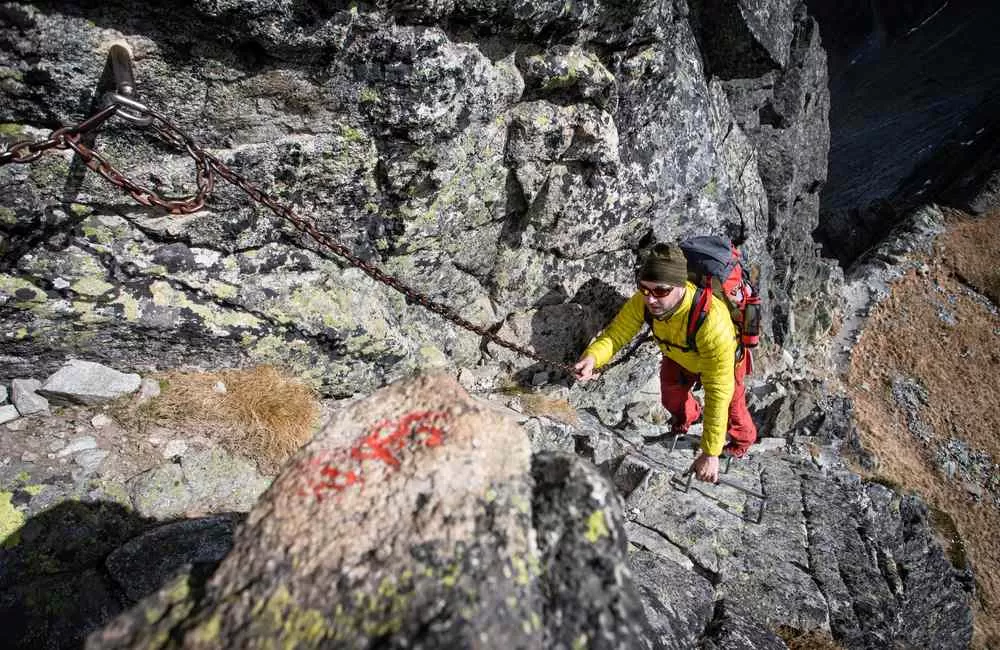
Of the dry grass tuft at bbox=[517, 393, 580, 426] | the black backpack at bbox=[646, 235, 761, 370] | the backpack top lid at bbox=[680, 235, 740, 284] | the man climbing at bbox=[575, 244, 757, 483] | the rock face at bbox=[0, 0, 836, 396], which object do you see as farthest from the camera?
the dry grass tuft at bbox=[517, 393, 580, 426]

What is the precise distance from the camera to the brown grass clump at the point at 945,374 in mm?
17609

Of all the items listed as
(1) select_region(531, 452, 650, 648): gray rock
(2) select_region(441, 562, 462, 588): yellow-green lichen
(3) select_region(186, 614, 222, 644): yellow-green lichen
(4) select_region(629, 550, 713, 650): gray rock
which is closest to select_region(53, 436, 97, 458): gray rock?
(3) select_region(186, 614, 222, 644): yellow-green lichen

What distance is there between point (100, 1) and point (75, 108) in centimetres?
100

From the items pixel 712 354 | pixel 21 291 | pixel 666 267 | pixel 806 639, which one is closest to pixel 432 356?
pixel 666 267

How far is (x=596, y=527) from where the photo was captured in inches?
122

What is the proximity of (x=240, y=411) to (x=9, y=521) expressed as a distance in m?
2.16

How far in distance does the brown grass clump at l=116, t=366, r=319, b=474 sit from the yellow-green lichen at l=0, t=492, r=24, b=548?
114 cm

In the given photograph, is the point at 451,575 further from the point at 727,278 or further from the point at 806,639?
the point at 727,278

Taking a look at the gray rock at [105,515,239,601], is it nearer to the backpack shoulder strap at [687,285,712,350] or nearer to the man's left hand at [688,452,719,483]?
the man's left hand at [688,452,719,483]

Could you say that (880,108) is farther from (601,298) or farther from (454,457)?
(454,457)

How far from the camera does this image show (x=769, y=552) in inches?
320

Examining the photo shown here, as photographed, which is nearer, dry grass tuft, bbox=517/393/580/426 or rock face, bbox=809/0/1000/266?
dry grass tuft, bbox=517/393/580/426

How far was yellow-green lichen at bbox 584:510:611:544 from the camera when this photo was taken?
306 cm

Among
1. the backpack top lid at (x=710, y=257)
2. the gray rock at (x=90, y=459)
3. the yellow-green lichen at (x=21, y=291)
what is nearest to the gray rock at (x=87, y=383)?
the gray rock at (x=90, y=459)
